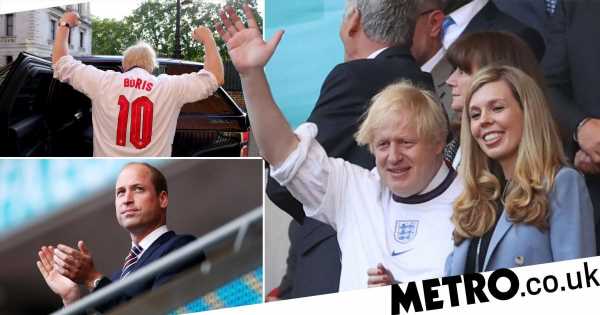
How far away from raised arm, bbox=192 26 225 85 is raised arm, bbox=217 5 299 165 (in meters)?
0.06

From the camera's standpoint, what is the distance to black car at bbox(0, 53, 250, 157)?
10.9 ft

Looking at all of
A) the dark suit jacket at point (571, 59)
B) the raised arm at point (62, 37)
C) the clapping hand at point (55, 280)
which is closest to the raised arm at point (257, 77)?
the raised arm at point (62, 37)

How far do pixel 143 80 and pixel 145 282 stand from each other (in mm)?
914

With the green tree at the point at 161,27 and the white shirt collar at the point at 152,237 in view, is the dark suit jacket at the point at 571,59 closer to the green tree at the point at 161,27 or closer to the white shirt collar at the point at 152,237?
the green tree at the point at 161,27

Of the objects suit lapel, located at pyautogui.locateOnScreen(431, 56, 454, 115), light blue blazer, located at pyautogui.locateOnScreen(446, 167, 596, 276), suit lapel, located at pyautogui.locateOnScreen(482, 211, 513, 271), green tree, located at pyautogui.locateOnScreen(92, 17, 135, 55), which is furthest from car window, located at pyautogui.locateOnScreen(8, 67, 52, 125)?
suit lapel, located at pyautogui.locateOnScreen(482, 211, 513, 271)

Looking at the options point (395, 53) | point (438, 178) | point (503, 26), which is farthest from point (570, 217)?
point (395, 53)

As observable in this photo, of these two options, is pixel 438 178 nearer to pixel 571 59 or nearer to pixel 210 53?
pixel 571 59

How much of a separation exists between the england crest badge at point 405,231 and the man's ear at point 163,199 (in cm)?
120

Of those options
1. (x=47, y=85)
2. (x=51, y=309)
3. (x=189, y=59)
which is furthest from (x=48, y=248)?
(x=189, y=59)

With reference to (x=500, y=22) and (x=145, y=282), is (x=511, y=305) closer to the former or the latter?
(x=500, y=22)

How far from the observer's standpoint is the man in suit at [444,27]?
4094 mm

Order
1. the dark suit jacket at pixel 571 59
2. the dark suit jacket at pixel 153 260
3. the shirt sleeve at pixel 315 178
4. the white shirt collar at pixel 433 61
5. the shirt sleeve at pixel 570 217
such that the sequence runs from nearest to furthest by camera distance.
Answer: the dark suit jacket at pixel 153 260
the shirt sleeve at pixel 315 178
the white shirt collar at pixel 433 61
the shirt sleeve at pixel 570 217
the dark suit jacket at pixel 571 59

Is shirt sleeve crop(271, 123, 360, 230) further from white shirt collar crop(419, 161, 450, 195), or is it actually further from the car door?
the car door

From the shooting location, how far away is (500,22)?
4320 mm
